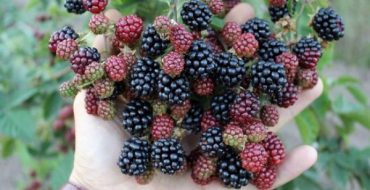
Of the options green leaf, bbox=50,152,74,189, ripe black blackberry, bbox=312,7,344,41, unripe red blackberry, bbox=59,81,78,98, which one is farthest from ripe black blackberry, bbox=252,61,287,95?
green leaf, bbox=50,152,74,189

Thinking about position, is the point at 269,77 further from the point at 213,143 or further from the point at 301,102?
the point at 301,102

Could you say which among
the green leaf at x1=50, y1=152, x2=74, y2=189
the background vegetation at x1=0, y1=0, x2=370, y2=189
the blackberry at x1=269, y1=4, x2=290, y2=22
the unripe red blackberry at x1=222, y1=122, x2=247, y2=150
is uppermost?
the blackberry at x1=269, y1=4, x2=290, y2=22

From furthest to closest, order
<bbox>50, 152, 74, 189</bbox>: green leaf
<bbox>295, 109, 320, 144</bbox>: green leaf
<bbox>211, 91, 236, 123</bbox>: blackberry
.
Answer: <bbox>50, 152, 74, 189</bbox>: green leaf → <bbox>295, 109, 320, 144</bbox>: green leaf → <bbox>211, 91, 236, 123</bbox>: blackberry

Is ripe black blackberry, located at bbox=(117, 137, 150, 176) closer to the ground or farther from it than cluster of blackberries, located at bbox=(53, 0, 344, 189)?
closer to the ground

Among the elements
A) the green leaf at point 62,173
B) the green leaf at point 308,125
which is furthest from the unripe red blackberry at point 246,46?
the green leaf at point 62,173

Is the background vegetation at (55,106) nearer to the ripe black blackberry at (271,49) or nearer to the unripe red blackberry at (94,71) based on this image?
the ripe black blackberry at (271,49)

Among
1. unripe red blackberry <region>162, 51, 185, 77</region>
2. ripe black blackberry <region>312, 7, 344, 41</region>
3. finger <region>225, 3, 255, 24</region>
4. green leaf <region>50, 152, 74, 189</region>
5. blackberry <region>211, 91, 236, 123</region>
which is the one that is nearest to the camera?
unripe red blackberry <region>162, 51, 185, 77</region>

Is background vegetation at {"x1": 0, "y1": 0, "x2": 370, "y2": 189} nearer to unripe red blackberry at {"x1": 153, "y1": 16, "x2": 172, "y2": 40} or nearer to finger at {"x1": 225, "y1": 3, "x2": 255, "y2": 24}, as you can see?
finger at {"x1": 225, "y1": 3, "x2": 255, "y2": 24}
